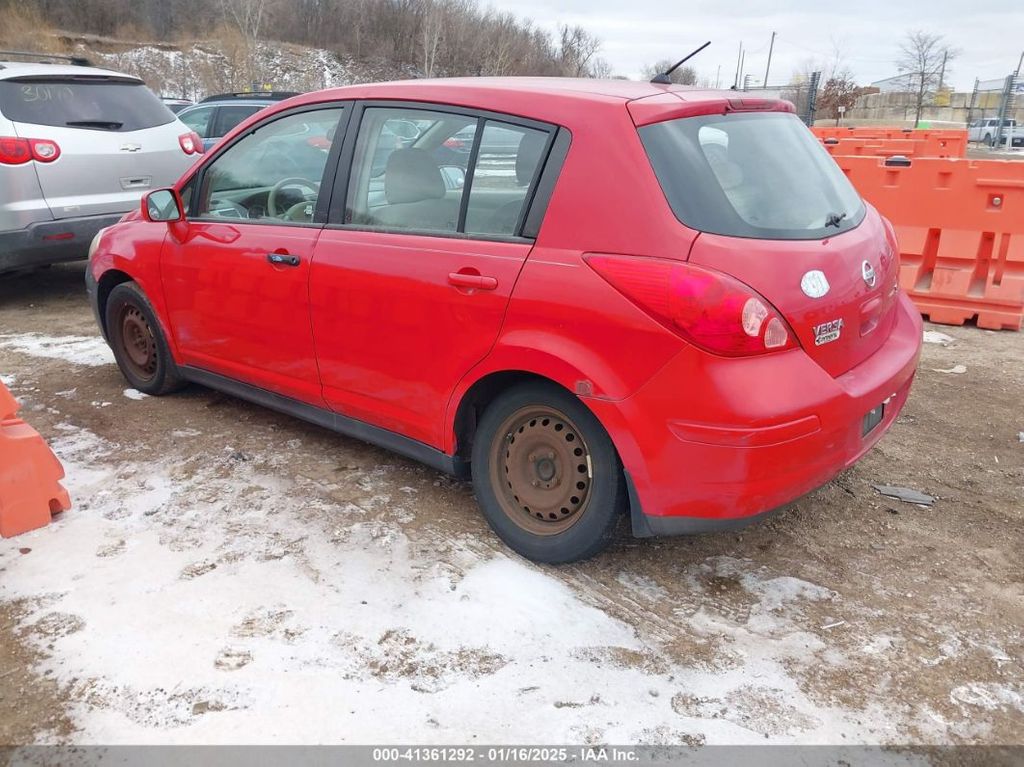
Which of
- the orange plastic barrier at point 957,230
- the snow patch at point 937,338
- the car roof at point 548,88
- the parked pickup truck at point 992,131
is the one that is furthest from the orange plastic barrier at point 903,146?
the parked pickup truck at point 992,131

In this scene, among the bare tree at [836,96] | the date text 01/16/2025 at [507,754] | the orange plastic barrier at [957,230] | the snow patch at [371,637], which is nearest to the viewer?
the date text 01/16/2025 at [507,754]

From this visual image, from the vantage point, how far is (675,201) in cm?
259

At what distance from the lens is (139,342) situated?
15.8ft

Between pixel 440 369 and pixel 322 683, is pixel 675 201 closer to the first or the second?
pixel 440 369

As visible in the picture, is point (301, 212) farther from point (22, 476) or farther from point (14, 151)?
point (14, 151)

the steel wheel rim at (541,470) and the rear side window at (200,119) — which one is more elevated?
the rear side window at (200,119)

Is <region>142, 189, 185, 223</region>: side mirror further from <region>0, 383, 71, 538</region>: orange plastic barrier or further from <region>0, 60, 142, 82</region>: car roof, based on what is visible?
<region>0, 60, 142, 82</region>: car roof

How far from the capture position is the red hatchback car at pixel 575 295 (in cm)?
253

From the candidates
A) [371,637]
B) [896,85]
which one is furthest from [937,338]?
[896,85]

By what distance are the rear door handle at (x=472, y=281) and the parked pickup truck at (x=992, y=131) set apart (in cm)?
4001

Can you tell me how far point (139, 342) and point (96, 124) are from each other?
3063 millimetres

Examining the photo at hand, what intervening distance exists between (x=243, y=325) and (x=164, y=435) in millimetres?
860

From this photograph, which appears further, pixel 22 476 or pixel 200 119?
pixel 200 119

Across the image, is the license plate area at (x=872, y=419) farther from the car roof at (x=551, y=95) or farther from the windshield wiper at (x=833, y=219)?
the car roof at (x=551, y=95)
